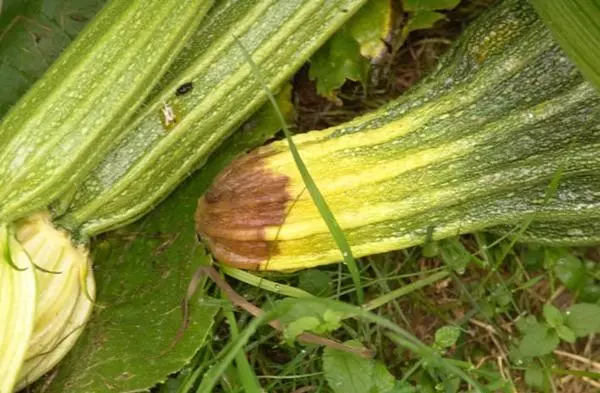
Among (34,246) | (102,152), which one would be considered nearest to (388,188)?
(102,152)

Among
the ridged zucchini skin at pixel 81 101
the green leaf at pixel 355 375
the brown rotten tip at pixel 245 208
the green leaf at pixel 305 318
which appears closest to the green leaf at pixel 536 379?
the green leaf at pixel 355 375

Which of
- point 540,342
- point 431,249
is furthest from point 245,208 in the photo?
point 540,342

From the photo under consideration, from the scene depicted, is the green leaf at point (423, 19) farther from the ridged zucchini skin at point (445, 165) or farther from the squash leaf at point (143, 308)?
the squash leaf at point (143, 308)

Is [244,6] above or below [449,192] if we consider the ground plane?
above

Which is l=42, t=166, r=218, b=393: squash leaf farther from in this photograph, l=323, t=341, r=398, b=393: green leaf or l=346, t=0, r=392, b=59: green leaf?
l=346, t=0, r=392, b=59: green leaf

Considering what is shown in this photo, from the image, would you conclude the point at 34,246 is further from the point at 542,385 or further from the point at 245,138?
the point at 542,385
